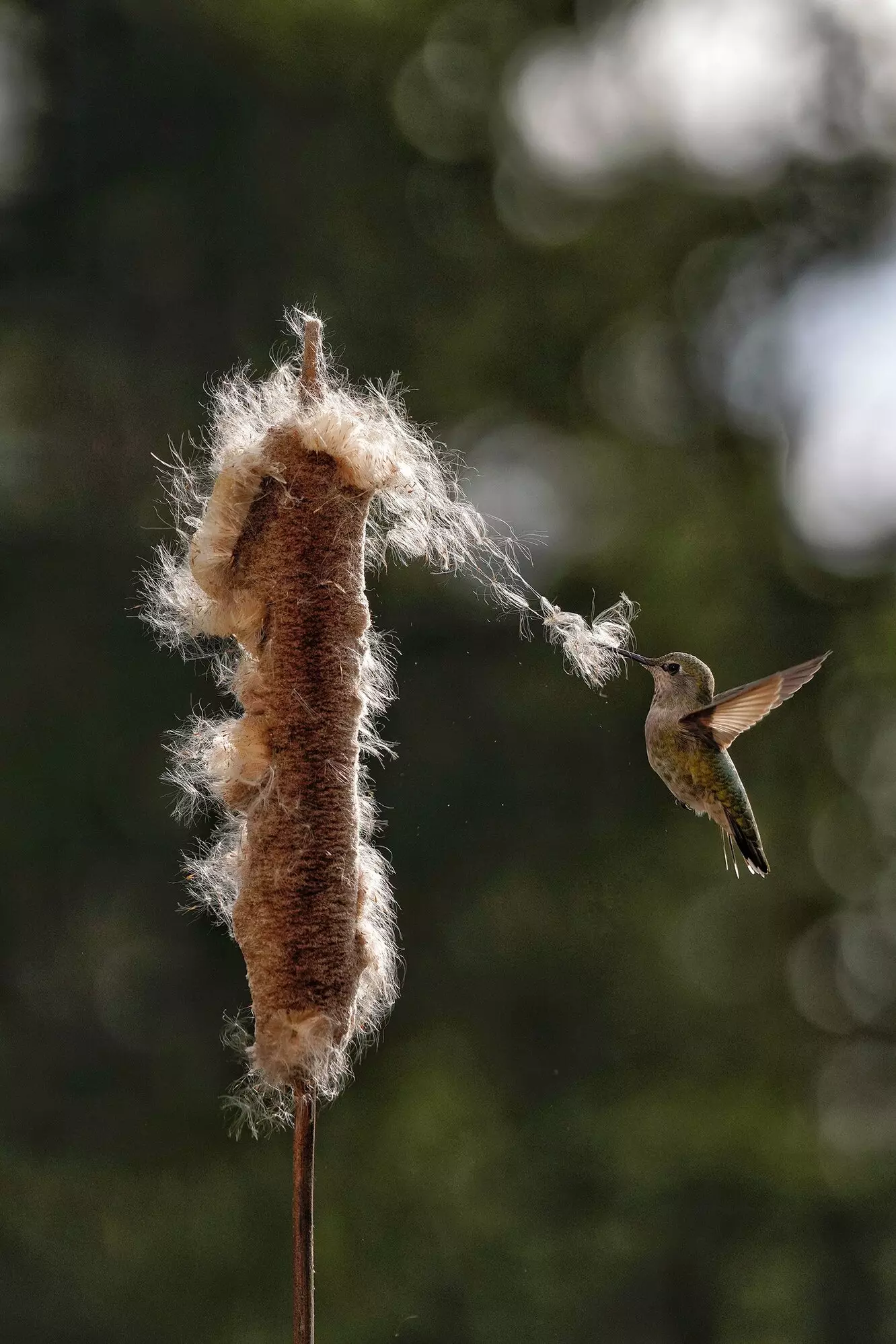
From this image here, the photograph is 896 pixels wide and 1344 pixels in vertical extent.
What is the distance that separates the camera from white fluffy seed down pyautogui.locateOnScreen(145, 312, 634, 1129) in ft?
2.84

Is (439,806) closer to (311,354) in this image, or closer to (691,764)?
(691,764)

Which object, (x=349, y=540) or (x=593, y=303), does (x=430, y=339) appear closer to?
(x=593, y=303)

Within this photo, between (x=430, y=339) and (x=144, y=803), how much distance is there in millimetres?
1537

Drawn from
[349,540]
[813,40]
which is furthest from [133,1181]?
[813,40]

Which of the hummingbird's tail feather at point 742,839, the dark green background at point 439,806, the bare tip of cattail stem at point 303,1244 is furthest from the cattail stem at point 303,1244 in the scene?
the dark green background at point 439,806

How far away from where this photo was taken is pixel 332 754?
2.86 ft

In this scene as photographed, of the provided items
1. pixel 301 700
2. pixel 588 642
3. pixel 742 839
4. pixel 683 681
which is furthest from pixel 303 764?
pixel 742 839

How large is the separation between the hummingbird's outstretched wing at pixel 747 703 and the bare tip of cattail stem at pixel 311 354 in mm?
381

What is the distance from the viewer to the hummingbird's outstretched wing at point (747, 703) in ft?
2.86

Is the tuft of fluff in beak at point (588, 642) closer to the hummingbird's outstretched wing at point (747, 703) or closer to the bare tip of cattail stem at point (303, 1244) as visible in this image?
the hummingbird's outstretched wing at point (747, 703)

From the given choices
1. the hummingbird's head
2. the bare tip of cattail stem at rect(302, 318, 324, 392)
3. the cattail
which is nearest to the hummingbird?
the hummingbird's head

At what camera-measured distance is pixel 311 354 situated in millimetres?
867

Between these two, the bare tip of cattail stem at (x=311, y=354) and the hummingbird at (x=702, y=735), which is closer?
the bare tip of cattail stem at (x=311, y=354)

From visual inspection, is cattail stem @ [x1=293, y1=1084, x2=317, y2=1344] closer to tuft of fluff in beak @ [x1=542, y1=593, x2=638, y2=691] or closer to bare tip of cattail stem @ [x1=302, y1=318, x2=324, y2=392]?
tuft of fluff in beak @ [x1=542, y1=593, x2=638, y2=691]
